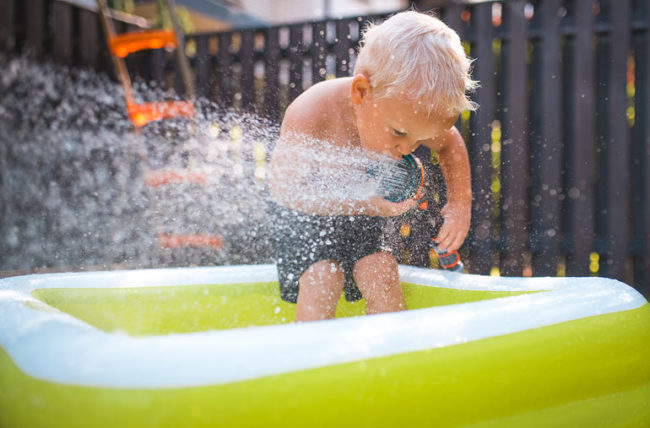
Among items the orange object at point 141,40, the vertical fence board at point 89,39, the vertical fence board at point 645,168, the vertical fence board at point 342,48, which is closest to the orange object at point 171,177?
the orange object at point 141,40

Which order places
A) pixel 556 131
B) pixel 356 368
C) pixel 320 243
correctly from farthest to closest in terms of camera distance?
pixel 556 131 < pixel 320 243 < pixel 356 368

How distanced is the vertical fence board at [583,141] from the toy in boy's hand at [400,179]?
135 cm

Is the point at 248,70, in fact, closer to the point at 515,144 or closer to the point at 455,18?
the point at 455,18

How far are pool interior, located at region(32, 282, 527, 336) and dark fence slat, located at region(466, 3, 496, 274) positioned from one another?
126 centimetres

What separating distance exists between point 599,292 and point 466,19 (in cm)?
187

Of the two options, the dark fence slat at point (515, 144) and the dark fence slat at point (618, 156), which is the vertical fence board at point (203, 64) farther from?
the dark fence slat at point (618, 156)

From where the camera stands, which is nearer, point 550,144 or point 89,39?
point 550,144

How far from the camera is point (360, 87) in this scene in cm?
126

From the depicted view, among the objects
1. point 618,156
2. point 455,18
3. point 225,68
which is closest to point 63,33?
point 225,68

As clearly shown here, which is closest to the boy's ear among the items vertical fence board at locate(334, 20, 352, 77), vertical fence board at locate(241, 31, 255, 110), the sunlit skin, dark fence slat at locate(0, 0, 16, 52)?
the sunlit skin

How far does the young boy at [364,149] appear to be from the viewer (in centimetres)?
118

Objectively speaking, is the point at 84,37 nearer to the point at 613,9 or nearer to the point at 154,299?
the point at 154,299

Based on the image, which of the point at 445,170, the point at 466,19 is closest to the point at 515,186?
the point at 466,19

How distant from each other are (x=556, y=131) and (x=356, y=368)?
2.07 meters
